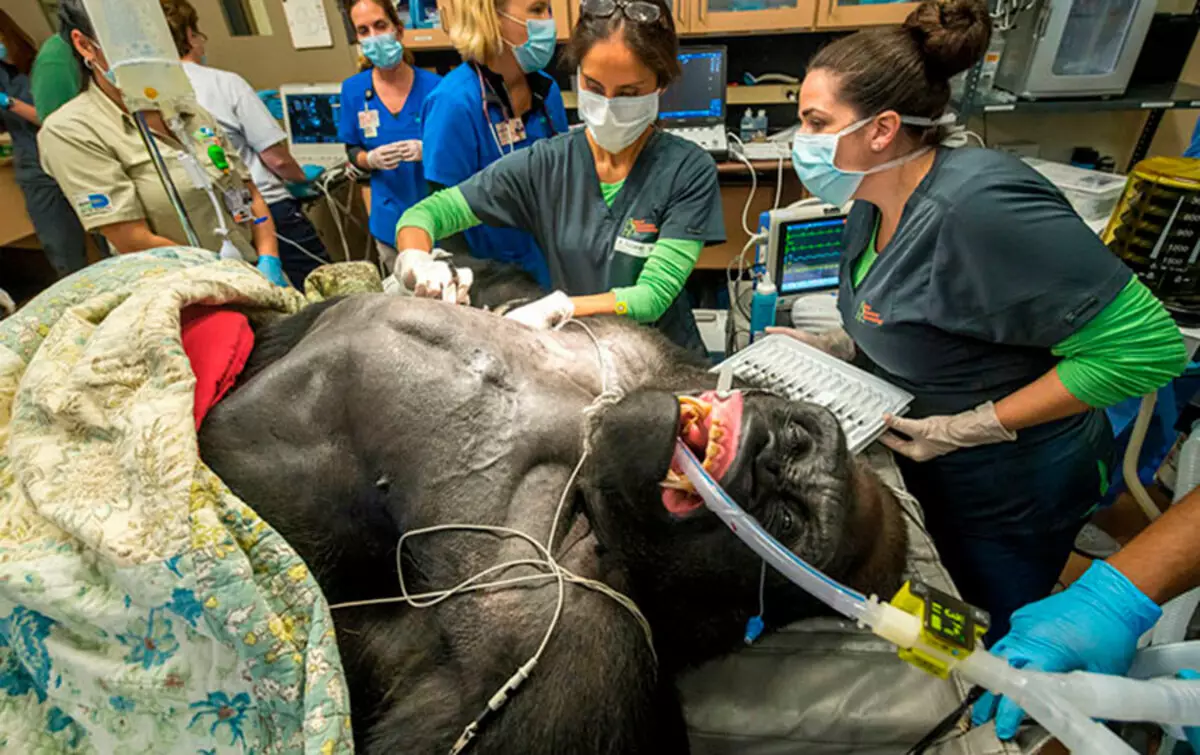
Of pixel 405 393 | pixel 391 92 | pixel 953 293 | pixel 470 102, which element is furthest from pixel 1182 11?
pixel 405 393

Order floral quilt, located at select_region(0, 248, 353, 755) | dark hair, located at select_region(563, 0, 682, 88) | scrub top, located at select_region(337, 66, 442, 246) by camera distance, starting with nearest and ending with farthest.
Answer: floral quilt, located at select_region(0, 248, 353, 755) < dark hair, located at select_region(563, 0, 682, 88) < scrub top, located at select_region(337, 66, 442, 246)

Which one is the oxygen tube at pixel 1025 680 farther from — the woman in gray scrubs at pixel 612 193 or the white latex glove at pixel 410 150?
the white latex glove at pixel 410 150

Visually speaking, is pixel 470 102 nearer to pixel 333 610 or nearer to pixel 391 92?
pixel 391 92

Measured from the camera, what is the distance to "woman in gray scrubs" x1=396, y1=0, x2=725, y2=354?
1505 mm

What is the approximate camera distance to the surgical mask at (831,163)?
4.28ft

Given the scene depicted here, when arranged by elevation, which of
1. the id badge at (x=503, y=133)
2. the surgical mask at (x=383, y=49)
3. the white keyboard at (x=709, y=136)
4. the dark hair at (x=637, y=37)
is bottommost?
the white keyboard at (x=709, y=136)

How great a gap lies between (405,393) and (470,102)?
1.35 m

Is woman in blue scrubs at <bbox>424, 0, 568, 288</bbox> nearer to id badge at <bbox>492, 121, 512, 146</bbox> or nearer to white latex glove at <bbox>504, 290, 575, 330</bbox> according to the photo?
id badge at <bbox>492, 121, 512, 146</bbox>

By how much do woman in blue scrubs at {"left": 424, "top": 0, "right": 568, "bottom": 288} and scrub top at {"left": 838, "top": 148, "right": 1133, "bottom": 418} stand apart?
1136 millimetres

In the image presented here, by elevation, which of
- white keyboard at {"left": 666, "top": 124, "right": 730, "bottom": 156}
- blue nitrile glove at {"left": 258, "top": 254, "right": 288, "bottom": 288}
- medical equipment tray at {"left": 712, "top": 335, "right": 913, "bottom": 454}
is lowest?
medical equipment tray at {"left": 712, "top": 335, "right": 913, "bottom": 454}

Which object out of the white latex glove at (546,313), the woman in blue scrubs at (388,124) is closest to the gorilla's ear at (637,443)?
the white latex glove at (546,313)

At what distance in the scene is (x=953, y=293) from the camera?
122 cm

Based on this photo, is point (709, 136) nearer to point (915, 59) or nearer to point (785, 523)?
point (915, 59)

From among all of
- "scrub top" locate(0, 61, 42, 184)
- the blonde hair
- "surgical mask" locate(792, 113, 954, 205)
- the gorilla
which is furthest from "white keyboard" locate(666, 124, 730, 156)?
"scrub top" locate(0, 61, 42, 184)
